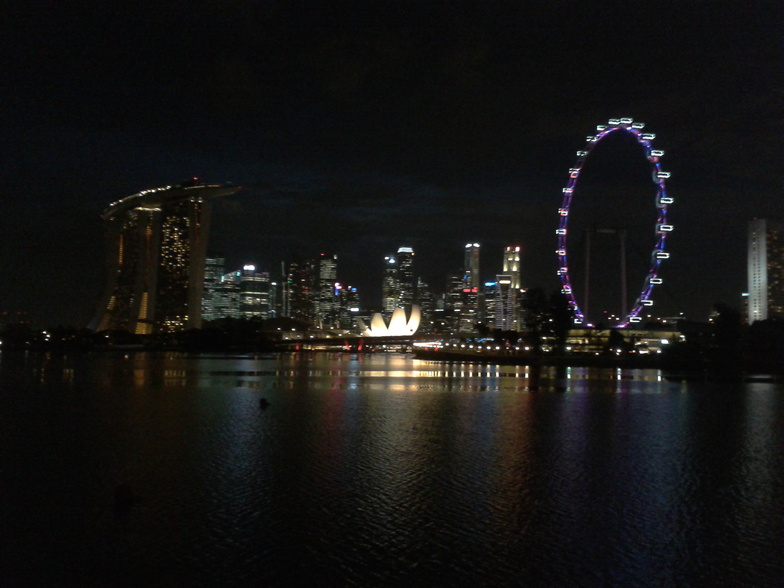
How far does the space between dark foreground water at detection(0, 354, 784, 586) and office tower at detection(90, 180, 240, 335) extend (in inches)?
3048

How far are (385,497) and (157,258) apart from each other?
93.5m

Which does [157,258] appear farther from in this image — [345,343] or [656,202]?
[656,202]

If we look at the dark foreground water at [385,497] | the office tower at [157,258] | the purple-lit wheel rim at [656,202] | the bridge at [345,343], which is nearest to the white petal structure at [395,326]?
the bridge at [345,343]

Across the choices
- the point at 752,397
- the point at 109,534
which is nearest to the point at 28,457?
the point at 109,534

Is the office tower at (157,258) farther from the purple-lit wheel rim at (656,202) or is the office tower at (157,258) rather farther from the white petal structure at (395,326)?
the purple-lit wheel rim at (656,202)

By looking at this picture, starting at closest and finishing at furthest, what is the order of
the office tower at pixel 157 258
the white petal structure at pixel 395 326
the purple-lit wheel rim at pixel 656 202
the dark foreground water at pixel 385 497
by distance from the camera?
the dark foreground water at pixel 385 497 → the purple-lit wheel rim at pixel 656 202 → the office tower at pixel 157 258 → the white petal structure at pixel 395 326

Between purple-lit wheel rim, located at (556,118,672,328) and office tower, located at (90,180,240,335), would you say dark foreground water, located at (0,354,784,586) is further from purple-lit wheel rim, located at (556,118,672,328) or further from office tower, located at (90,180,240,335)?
office tower, located at (90,180,240,335)

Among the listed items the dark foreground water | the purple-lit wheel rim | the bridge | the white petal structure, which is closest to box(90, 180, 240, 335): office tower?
the bridge

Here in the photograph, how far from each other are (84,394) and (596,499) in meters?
16.5

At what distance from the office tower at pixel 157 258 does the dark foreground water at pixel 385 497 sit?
77409 mm

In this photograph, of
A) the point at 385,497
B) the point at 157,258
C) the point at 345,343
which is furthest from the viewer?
the point at 345,343

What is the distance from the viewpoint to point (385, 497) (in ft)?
29.1

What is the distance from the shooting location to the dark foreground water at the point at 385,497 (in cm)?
643

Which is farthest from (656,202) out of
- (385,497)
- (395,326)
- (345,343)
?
(395,326)
